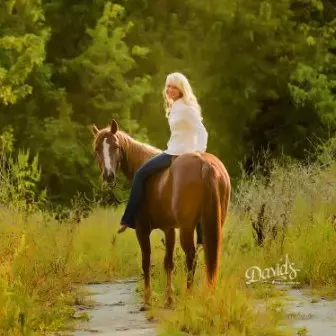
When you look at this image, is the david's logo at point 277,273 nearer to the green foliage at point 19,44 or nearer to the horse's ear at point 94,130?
the horse's ear at point 94,130

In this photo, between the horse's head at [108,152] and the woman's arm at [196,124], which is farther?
the horse's head at [108,152]

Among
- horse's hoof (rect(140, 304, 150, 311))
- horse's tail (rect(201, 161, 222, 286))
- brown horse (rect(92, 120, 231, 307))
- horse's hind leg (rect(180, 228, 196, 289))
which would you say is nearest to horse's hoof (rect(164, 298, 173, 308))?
brown horse (rect(92, 120, 231, 307))

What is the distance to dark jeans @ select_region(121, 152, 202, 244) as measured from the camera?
9.60 meters

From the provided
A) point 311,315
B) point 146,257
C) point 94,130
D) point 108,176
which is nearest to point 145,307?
point 146,257

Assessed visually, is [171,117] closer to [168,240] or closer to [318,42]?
[168,240]

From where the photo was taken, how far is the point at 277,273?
11734 mm

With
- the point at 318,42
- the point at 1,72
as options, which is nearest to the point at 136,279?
the point at 1,72

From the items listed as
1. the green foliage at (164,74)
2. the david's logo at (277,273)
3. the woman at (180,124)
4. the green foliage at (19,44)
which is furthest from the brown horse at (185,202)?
the green foliage at (164,74)

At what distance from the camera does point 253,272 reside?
11.2 m

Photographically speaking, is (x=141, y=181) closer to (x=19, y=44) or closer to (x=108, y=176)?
(x=108, y=176)

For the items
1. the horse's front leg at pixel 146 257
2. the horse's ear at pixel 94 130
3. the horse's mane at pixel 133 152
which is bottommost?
the horse's front leg at pixel 146 257

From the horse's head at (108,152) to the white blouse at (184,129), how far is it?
0.80 metres

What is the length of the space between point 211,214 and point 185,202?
324 mm

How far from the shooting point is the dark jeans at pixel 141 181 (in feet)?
31.5
